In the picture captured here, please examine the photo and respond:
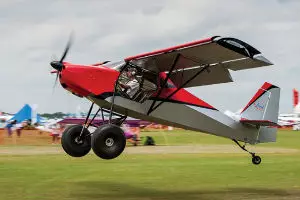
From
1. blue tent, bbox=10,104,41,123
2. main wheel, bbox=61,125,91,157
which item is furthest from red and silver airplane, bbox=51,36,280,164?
blue tent, bbox=10,104,41,123

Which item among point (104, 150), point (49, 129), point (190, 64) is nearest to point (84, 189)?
point (104, 150)

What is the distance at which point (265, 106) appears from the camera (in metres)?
19.6

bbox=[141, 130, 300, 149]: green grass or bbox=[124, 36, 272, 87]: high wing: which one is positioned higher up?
bbox=[124, 36, 272, 87]: high wing

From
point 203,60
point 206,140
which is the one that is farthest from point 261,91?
point 206,140

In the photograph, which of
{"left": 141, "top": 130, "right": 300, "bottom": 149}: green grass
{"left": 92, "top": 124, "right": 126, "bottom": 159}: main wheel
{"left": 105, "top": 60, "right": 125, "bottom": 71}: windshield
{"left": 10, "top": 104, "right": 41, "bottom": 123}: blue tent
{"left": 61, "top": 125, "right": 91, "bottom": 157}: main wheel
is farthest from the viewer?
{"left": 10, "top": 104, "right": 41, "bottom": 123}: blue tent

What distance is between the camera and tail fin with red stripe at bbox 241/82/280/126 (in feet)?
64.1

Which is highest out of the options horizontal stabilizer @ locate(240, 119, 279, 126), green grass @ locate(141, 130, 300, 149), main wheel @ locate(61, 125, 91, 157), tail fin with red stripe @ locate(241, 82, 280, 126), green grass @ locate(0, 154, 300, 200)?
tail fin with red stripe @ locate(241, 82, 280, 126)

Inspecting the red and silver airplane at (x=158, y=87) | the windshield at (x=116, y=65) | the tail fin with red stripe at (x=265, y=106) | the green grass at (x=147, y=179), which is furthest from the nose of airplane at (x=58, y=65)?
the tail fin with red stripe at (x=265, y=106)

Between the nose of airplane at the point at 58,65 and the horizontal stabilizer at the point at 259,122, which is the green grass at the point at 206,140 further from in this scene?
the nose of airplane at the point at 58,65

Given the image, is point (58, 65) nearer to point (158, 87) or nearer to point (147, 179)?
Result: point (158, 87)

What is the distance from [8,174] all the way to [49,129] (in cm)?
3840

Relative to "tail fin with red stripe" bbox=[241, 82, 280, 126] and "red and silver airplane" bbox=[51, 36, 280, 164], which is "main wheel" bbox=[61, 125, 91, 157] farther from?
"tail fin with red stripe" bbox=[241, 82, 280, 126]

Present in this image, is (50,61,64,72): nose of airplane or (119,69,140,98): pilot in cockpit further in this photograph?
(119,69,140,98): pilot in cockpit

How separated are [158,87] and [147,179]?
6559mm
